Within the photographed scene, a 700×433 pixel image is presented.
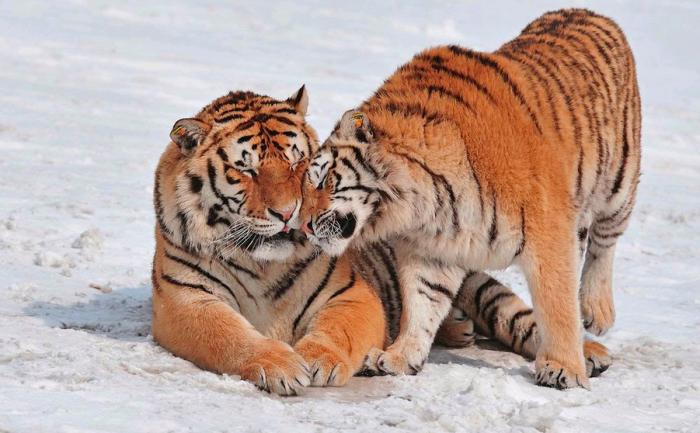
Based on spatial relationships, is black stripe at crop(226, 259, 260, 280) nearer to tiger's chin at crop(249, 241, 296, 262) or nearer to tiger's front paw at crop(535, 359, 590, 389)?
tiger's chin at crop(249, 241, 296, 262)

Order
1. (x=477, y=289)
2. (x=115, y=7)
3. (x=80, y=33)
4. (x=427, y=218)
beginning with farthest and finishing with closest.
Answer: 1. (x=115, y=7)
2. (x=80, y=33)
3. (x=477, y=289)
4. (x=427, y=218)

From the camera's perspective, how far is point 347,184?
12.7 ft

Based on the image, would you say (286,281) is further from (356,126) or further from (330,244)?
(356,126)

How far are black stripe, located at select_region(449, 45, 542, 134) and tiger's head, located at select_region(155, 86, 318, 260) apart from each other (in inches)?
29.4

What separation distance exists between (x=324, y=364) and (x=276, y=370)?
220mm

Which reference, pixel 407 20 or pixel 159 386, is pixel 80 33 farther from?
pixel 159 386

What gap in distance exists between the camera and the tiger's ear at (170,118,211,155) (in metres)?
3.86

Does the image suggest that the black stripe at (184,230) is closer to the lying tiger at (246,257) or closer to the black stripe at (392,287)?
the lying tiger at (246,257)

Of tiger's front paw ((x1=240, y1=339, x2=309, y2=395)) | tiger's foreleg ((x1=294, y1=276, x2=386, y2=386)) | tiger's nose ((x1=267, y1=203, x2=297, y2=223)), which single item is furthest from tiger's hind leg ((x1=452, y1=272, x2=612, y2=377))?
tiger's front paw ((x1=240, y1=339, x2=309, y2=395))

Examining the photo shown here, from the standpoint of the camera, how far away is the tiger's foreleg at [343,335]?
355 centimetres

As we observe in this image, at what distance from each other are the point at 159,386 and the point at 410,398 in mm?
752

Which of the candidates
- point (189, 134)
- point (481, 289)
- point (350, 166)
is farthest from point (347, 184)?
point (481, 289)

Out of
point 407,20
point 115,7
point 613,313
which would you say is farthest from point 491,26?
point 613,313

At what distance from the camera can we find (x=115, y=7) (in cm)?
1508
